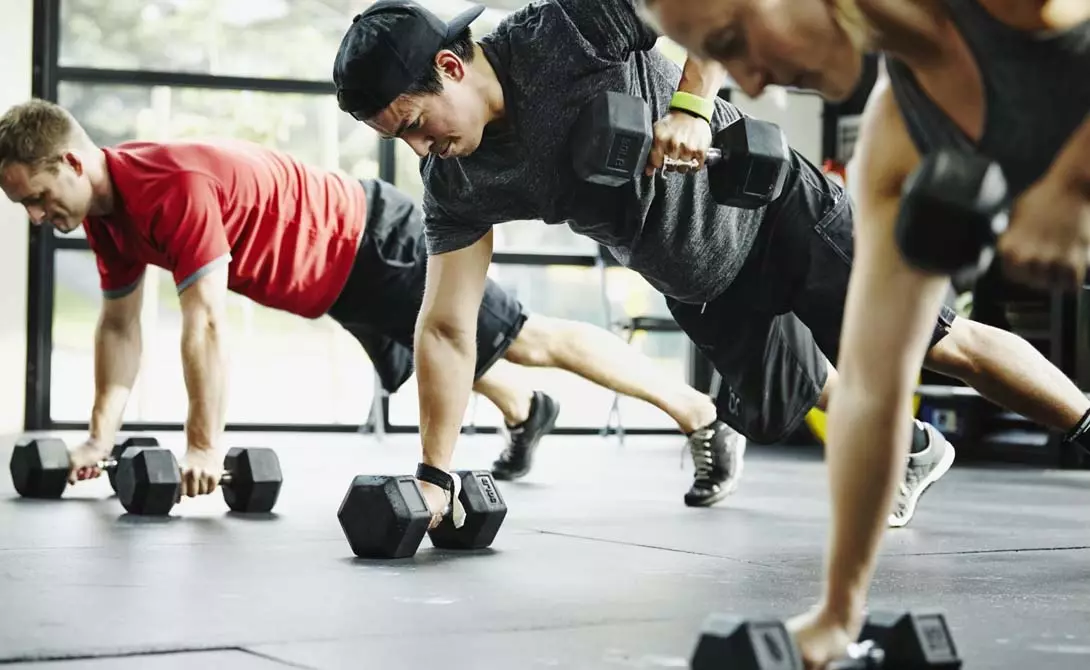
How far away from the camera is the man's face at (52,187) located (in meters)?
2.90

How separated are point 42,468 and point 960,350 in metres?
2.02

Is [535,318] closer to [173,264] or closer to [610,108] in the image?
[173,264]

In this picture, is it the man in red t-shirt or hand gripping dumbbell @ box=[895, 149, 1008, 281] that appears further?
the man in red t-shirt

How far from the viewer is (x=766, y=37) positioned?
3.67ft

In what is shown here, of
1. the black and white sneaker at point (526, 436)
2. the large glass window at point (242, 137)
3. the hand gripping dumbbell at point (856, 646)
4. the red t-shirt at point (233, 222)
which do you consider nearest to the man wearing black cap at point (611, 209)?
the red t-shirt at point (233, 222)

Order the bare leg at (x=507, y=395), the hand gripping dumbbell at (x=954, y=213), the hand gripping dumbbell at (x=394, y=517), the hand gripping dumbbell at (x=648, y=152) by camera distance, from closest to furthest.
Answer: the hand gripping dumbbell at (x=954, y=213)
the hand gripping dumbbell at (x=648, y=152)
the hand gripping dumbbell at (x=394, y=517)
the bare leg at (x=507, y=395)

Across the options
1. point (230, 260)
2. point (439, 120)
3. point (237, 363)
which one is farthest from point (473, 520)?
point (237, 363)

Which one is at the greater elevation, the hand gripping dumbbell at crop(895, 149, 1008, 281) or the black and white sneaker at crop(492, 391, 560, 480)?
the hand gripping dumbbell at crop(895, 149, 1008, 281)

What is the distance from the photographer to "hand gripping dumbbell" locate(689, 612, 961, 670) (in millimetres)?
1124

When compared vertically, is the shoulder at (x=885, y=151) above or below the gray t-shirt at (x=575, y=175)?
above

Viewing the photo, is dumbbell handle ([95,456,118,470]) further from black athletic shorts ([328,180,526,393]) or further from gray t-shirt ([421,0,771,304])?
gray t-shirt ([421,0,771,304])

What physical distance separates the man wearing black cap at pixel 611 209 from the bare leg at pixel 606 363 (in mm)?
763

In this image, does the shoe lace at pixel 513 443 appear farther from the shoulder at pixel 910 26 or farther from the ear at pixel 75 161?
the shoulder at pixel 910 26

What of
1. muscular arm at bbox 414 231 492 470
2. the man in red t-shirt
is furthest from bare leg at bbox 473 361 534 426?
muscular arm at bbox 414 231 492 470
